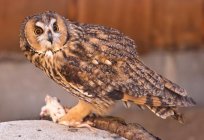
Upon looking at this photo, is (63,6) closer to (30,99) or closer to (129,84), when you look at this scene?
(30,99)

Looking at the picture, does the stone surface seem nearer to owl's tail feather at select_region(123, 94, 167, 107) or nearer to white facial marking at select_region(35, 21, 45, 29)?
owl's tail feather at select_region(123, 94, 167, 107)

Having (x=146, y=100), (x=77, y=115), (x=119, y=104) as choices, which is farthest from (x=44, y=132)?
(x=119, y=104)

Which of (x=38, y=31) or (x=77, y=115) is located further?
(x=77, y=115)

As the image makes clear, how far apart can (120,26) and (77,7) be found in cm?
37

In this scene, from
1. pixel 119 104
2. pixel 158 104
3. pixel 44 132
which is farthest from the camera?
pixel 119 104

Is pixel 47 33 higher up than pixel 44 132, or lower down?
higher up

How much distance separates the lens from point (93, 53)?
3.55 meters

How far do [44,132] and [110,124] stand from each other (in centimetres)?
32

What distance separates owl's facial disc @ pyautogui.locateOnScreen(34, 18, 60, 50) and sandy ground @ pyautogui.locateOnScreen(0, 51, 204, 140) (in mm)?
2462

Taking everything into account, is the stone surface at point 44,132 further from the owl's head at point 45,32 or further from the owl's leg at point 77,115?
the owl's head at point 45,32

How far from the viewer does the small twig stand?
3.48 meters

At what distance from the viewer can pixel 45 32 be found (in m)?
3.43

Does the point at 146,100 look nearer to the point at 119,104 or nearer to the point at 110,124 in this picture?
the point at 110,124

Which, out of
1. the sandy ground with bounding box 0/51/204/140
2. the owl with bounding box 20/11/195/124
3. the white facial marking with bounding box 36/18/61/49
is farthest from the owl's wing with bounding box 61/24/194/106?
the sandy ground with bounding box 0/51/204/140
